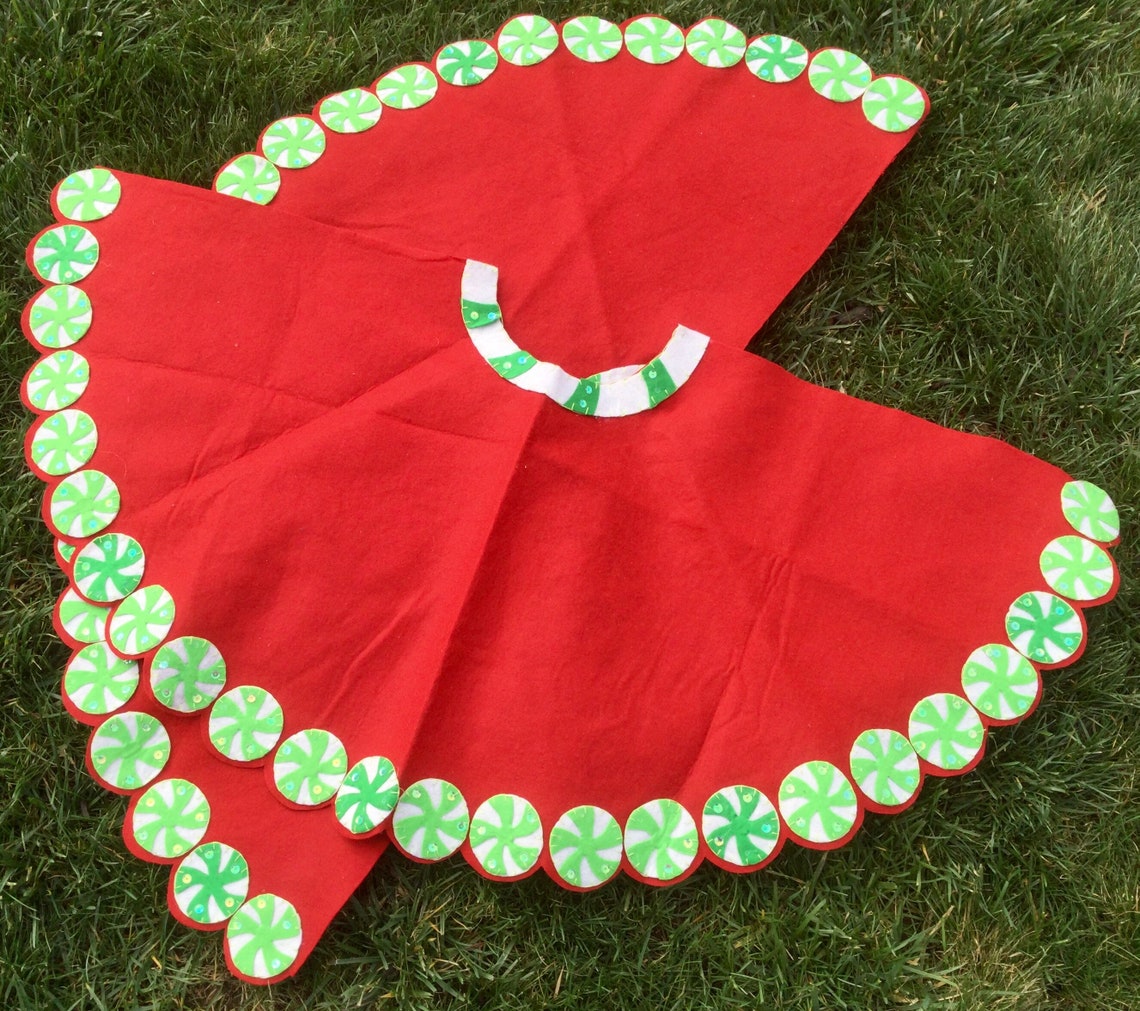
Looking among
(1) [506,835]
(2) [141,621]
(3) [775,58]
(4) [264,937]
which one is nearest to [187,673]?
(2) [141,621]

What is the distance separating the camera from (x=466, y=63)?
165 cm

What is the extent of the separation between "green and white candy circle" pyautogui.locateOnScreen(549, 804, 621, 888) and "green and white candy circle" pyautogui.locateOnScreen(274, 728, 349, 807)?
0.93ft

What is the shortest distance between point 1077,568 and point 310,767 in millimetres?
1049

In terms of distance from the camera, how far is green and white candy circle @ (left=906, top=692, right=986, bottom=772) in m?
1.29

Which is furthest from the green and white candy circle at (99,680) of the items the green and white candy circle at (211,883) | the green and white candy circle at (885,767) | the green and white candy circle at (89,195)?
→ the green and white candy circle at (885,767)

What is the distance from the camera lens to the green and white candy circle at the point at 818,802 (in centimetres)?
126

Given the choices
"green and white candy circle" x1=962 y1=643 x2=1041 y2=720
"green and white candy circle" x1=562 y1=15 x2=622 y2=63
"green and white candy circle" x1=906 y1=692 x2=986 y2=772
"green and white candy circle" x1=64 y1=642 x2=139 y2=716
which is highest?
"green and white candy circle" x1=562 y1=15 x2=622 y2=63

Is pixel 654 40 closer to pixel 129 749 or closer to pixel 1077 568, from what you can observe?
pixel 1077 568

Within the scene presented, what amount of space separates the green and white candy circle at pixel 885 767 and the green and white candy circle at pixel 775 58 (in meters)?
1.06

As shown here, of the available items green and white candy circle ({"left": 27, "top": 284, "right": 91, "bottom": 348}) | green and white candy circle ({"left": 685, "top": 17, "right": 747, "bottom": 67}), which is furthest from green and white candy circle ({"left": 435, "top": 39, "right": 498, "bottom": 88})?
green and white candy circle ({"left": 27, "top": 284, "right": 91, "bottom": 348})

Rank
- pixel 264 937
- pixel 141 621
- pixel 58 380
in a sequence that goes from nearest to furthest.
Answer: pixel 264 937
pixel 141 621
pixel 58 380

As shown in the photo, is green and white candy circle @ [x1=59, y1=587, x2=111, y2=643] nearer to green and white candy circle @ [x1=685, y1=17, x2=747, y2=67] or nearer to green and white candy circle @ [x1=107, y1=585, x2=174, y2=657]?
green and white candy circle @ [x1=107, y1=585, x2=174, y2=657]

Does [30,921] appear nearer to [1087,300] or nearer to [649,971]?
[649,971]

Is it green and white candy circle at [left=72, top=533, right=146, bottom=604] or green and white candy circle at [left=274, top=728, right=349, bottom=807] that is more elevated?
green and white candy circle at [left=72, top=533, right=146, bottom=604]
